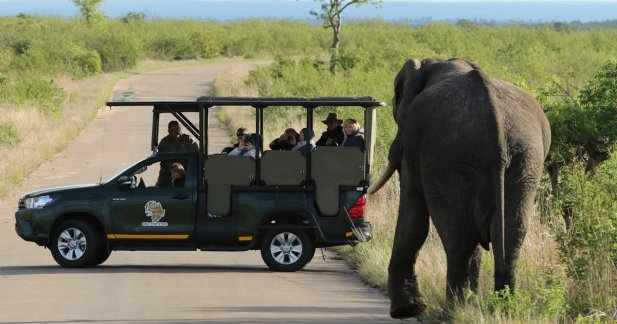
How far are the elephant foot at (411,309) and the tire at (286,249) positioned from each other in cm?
557

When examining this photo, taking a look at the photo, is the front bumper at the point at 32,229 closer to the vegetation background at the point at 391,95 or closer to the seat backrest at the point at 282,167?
the seat backrest at the point at 282,167

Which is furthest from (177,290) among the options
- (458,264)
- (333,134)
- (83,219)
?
(458,264)

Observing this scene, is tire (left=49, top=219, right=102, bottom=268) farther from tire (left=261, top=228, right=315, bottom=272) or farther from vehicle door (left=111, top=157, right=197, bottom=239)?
tire (left=261, top=228, right=315, bottom=272)

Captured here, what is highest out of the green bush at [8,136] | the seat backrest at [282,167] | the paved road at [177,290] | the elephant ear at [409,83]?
the elephant ear at [409,83]

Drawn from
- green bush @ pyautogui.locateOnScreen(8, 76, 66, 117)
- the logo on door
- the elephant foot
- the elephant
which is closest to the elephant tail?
the elephant

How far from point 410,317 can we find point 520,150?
8.07ft

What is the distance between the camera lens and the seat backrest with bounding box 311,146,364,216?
672 inches

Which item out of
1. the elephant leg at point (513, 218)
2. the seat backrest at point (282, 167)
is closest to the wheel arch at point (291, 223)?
the seat backrest at point (282, 167)

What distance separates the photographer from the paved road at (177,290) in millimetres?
13094

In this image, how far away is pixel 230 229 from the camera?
1711cm

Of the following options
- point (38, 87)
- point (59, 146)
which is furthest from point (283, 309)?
point (38, 87)

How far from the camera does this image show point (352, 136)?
57.6 ft

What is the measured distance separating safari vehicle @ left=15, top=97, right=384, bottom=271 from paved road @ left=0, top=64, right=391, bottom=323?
0.34m

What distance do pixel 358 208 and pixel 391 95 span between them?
26680 mm
